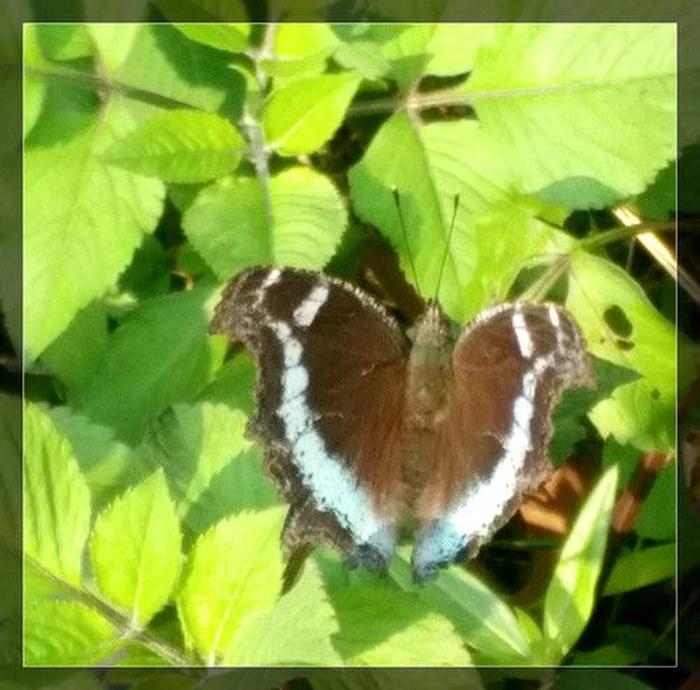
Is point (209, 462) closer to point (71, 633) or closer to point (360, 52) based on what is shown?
point (71, 633)

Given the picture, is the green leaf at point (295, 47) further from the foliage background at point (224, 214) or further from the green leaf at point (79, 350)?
the green leaf at point (79, 350)

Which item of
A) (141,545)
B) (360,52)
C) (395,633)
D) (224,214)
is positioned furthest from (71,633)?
(360,52)

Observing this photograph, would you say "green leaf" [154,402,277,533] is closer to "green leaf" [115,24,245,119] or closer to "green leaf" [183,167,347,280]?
"green leaf" [183,167,347,280]

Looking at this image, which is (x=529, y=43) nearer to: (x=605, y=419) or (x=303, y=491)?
(x=605, y=419)

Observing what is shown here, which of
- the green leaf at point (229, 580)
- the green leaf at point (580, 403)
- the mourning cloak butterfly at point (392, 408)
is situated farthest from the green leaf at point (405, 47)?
the green leaf at point (229, 580)

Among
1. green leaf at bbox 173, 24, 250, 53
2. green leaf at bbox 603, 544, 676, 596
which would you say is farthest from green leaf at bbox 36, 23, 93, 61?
green leaf at bbox 603, 544, 676, 596

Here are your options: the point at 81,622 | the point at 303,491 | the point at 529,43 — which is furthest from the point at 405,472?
the point at 529,43
